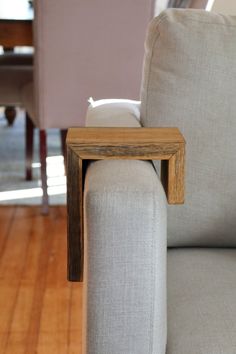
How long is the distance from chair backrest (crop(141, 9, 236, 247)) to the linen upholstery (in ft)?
1.11

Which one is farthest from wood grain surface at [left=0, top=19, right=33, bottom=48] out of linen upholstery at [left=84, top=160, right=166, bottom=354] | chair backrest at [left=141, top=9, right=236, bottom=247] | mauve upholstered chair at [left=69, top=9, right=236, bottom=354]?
linen upholstery at [left=84, top=160, right=166, bottom=354]

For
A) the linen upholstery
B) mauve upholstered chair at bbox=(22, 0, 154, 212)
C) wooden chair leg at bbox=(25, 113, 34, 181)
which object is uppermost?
the linen upholstery

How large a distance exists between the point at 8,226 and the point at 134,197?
160cm

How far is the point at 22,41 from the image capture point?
7.97ft

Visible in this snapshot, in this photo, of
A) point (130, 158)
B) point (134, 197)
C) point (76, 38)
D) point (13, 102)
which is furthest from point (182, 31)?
point (13, 102)

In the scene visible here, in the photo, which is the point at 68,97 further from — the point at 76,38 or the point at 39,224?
the point at 39,224

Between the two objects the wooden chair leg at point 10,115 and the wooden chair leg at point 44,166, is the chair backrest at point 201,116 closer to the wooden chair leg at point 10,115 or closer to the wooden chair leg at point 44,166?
the wooden chair leg at point 44,166

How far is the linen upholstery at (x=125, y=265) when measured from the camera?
907 millimetres

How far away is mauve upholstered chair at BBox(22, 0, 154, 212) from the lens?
2324 millimetres

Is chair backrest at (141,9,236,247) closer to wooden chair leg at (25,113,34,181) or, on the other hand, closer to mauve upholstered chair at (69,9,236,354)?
mauve upholstered chair at (69,9,236,354)

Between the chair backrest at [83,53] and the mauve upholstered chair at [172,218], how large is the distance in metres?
0.93

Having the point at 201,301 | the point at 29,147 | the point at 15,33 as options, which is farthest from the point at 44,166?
the point at 201,301

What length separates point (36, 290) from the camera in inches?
78.1

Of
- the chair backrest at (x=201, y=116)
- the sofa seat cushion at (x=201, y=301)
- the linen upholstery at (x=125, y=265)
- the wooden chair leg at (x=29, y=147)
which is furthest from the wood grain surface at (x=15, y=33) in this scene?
the linen upholstery at (x=125, y=265)
